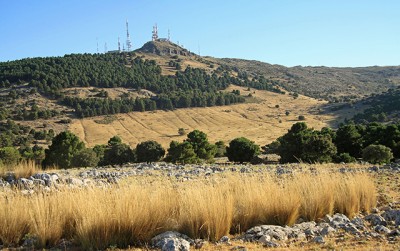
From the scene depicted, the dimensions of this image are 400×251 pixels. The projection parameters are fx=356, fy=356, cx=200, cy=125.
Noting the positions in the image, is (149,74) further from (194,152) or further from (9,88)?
(194,152)

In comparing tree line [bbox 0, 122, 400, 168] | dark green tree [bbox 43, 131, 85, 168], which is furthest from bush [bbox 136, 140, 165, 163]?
dark green tree [bbox 43, 131, 85, 168]

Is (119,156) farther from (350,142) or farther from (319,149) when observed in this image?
(350,142)

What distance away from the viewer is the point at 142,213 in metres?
6.25

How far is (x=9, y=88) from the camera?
112 metres

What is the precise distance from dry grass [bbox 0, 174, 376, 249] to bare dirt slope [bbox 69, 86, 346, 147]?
6980cm

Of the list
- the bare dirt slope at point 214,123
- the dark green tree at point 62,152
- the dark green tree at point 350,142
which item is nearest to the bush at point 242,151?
the dark green tree at point 350,142

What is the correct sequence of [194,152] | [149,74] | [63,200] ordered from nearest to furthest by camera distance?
1. [63,200]
2. [194,152]
3. [149,74]

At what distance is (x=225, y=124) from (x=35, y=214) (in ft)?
324

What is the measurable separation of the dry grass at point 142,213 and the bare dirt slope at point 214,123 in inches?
2748

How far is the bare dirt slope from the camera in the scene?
283ft

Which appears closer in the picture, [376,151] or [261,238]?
[261,238]

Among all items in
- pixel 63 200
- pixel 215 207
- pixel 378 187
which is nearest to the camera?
pixel 215 207

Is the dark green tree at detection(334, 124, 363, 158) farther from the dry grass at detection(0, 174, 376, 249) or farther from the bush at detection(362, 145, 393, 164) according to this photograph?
the dry grass at detection(0, 174, 376, 249)

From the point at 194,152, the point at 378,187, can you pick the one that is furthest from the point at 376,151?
the point at 194,152
